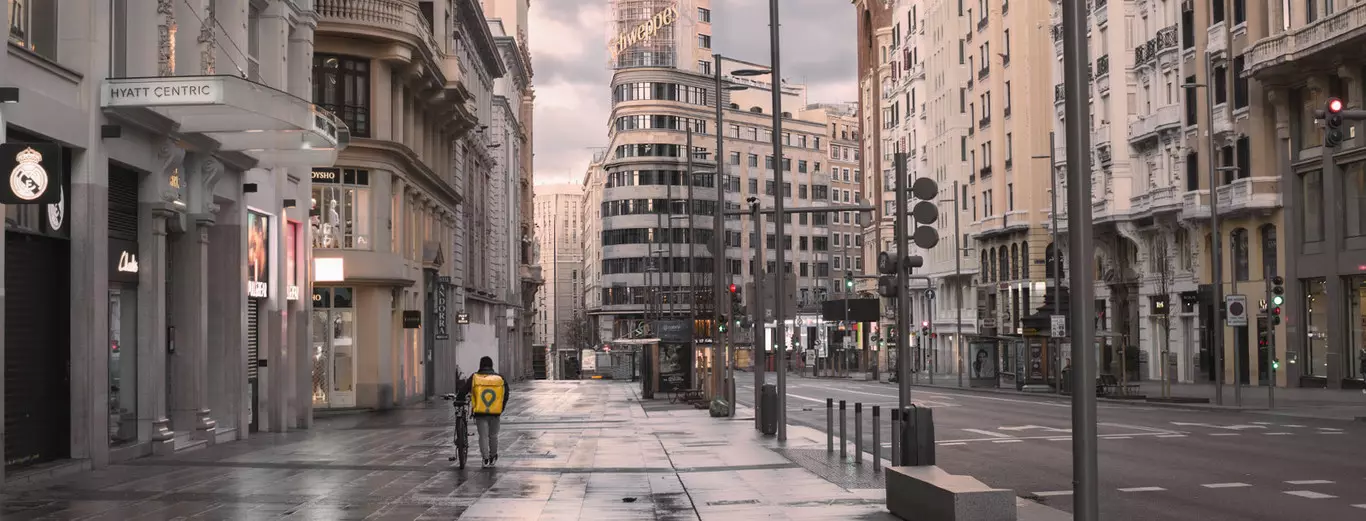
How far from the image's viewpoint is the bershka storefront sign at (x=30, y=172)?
14.6 metres

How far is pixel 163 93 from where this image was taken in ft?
66.4

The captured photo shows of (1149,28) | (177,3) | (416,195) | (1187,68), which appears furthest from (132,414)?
(1149,28)

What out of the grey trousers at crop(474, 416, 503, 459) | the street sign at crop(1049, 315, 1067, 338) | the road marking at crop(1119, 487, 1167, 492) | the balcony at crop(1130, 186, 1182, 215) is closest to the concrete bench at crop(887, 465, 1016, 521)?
the road marking at crop(1119, 487, 1167, 492)

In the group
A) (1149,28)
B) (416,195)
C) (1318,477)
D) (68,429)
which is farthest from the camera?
(1149,28)

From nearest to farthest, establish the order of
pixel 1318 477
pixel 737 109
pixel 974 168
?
pixel 1318 477
pixel 974 168
pixel 737 109

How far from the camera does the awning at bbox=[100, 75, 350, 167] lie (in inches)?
790

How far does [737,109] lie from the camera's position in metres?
158

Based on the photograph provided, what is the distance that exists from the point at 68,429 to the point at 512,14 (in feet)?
275

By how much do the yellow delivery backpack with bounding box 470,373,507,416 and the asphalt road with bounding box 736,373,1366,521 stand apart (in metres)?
6.17

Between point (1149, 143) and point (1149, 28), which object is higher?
point (1149, 28)

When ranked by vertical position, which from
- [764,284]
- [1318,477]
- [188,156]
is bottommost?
[1318,477]

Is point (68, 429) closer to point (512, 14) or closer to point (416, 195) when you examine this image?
point (416, 195)

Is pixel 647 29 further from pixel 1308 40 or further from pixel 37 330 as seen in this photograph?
pixel 37 330

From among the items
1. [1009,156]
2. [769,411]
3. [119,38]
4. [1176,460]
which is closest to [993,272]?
[1009,156]
